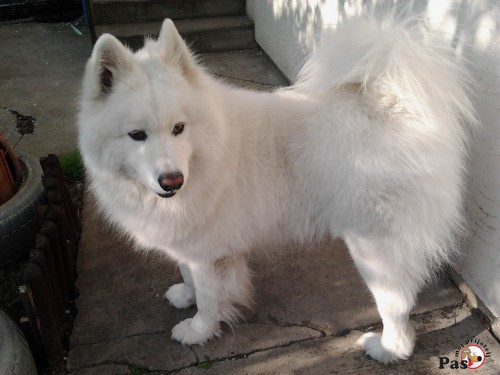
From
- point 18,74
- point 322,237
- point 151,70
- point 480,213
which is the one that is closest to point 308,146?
point 322,237

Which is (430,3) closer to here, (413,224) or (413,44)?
(413,44)

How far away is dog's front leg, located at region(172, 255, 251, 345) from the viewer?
7.34ft

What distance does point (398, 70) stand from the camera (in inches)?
71.8

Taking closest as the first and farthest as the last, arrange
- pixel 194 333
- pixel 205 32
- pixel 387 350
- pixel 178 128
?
pixel 178 128 < pixel 387 350 < pixel 194 333 < pixel 205 32

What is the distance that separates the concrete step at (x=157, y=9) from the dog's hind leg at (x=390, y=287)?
5077 mm

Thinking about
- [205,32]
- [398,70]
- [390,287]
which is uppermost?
[398,70]

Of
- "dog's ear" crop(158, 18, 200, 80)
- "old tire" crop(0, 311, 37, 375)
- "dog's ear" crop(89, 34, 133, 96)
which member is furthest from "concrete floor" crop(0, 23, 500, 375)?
"dog's ear" crop(89, 34, 133, 96)

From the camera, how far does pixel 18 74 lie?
18.8ft

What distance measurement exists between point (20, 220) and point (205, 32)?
3982 millimetres

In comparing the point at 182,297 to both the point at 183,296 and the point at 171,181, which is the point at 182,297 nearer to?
the point at 183,296

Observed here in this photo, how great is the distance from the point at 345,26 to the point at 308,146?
0.58m

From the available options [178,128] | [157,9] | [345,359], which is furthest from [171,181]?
[157,9]

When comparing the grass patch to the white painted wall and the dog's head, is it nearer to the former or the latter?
the dog's head

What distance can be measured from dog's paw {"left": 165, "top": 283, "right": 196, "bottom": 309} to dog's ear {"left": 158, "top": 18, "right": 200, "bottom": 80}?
4.45 feet
